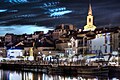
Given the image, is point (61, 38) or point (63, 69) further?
point (61, 38)

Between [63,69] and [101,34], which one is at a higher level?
[101,34]

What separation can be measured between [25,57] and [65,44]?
208 centimetres

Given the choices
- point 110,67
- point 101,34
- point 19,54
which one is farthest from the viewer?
point 19,54

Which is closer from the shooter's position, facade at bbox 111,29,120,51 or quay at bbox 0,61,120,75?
quay at bbox 0,61,120,75

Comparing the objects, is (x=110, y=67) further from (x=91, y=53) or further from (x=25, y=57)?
(x=25, y=57)

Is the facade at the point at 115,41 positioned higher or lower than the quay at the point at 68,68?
higher

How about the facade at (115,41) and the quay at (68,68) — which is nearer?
the quay at (68,68)

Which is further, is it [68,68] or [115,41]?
[115,41]

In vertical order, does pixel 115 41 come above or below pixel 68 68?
above

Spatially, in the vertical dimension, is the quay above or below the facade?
below

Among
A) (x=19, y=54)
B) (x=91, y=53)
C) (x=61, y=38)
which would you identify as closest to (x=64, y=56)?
(x=91, y=53)

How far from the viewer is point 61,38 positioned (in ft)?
62.0

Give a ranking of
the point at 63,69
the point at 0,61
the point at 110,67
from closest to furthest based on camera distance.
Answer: the point at 110,67
the point at 63,69
the point at 0,61

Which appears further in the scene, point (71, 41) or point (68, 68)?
point (71, 41)
